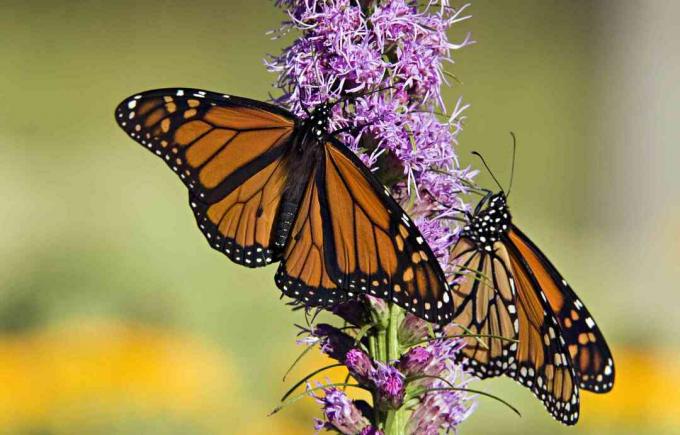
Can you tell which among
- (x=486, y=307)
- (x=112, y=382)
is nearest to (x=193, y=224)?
(x=112, y=382)

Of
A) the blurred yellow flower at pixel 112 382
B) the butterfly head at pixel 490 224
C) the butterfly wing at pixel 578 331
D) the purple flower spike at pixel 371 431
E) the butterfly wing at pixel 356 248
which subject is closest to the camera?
the butterfly wing at pixel 356 248

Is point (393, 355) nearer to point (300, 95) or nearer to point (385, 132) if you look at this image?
point (385, 132)

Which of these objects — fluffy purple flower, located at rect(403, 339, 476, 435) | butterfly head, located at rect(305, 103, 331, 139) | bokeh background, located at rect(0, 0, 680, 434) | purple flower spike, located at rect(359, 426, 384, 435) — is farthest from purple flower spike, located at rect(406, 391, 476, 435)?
bokeh background, located at rect(0, 0, 680, 434)

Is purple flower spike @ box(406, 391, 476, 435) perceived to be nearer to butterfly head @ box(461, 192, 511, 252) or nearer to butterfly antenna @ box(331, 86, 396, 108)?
butterfly head @ box(461, 192, 511, 252)

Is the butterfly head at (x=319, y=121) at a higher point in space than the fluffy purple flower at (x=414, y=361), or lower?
higher

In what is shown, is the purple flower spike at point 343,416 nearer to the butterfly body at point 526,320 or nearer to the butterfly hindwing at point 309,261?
the butterfly hindwing at point 309,261

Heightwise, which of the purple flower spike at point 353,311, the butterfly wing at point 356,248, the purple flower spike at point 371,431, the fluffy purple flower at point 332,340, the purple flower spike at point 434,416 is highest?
the butterfly wing at point 356,248

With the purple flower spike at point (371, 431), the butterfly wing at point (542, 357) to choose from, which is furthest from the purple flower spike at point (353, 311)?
the butterfly wing at point (542, 357)

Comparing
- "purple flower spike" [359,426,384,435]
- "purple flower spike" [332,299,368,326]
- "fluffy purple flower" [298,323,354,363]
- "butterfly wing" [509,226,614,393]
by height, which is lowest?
"purple flower spike" [359,426,384,435]
